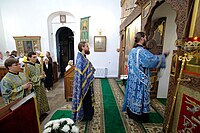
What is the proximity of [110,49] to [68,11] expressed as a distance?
3565mm

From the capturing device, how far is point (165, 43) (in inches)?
138

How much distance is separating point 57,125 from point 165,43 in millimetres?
3670

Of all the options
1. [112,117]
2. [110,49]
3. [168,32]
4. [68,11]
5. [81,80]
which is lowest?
[112,117]

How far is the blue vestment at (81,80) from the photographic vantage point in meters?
2.28

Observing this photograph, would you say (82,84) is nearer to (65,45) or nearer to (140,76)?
(140,76)

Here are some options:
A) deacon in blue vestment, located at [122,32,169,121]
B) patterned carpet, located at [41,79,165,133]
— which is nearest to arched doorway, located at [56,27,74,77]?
patterned carpet, located at [41,79,165,133]

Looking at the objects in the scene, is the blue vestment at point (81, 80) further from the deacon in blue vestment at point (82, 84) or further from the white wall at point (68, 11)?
the white wall at point (68, 11)

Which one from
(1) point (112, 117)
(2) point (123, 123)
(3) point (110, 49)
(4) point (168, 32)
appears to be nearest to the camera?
(2) point (123, 123)

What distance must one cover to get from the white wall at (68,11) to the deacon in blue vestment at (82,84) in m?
5.11

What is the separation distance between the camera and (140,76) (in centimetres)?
232

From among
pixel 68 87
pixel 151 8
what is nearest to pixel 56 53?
pixel 68 87

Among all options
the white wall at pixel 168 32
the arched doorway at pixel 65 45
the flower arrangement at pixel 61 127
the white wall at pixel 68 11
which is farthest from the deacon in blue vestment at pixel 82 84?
the arched doorway at pixel 65 45

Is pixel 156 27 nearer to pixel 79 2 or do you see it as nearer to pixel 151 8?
pixel 151 8

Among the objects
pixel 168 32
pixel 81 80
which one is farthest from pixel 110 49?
pixel 81 80
